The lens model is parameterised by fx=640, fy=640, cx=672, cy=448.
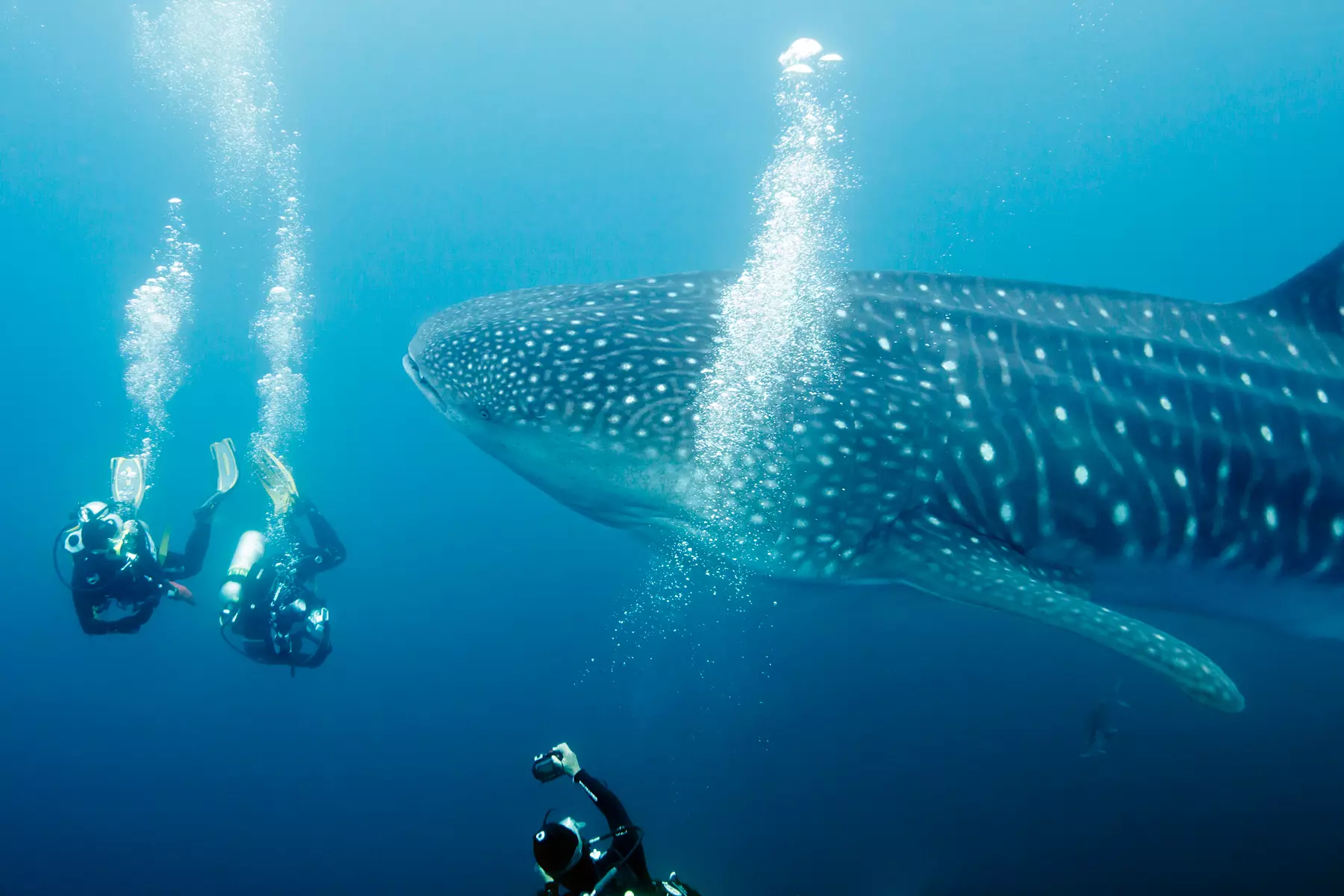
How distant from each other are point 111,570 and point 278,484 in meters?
3.41

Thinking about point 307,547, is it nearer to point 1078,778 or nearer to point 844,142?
point 1078,778

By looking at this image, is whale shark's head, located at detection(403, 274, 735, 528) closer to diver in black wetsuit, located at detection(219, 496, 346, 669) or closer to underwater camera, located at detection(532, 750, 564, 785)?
underwater camera, located at detection(532, 750, 564, 785)

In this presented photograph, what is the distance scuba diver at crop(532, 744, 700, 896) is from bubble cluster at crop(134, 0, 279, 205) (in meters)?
45.7

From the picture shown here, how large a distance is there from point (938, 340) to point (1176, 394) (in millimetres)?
1360

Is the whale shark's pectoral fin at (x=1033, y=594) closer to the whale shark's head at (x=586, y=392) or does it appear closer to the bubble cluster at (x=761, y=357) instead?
the bubble cluster at (x=761, y=357)

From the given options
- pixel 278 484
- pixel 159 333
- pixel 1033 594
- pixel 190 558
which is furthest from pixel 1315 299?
pixel 159 333

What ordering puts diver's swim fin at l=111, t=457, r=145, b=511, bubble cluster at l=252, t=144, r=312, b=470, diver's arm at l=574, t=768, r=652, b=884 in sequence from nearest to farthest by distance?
diver's arm at l=574, t=768, r=652, b=884 < diver's swim fin at l=111, t=457, r=145, b=511 < bubble cluster at l=252, t=144, r=312, b=470

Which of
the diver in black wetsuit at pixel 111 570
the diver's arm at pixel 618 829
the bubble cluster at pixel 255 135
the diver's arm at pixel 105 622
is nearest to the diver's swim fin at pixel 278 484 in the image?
the diver in black wetsuit at pixel 111 570

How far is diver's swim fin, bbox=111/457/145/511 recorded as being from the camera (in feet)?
30.2

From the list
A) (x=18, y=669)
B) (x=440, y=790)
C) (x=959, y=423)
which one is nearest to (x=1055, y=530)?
(x=959, y=423)

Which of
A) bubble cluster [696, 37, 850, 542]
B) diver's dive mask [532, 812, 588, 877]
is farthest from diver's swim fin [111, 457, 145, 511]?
diver's dive mask [532, 812, 588, 877]

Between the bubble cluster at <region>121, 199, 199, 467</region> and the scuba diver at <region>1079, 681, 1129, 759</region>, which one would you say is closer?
the scuba diver at <region>1079, 681, 1129, 759</region>

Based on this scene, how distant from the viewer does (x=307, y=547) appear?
988 centimetres

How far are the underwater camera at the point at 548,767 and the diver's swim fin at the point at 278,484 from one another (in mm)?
9983
